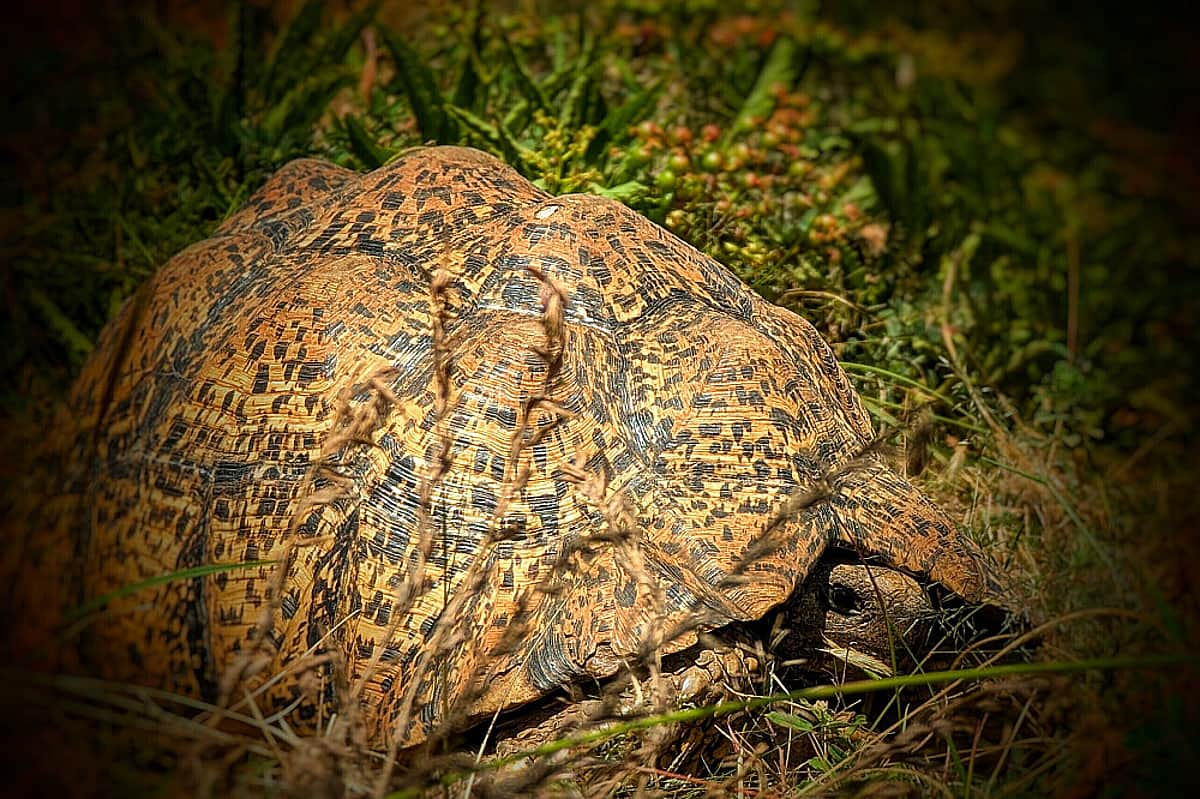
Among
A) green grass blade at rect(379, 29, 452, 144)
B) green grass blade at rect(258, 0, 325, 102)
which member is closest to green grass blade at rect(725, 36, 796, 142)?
green grass blade at rect(379, 29, 452, 144)

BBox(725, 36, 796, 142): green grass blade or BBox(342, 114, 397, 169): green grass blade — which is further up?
BBox(342, 114, 397, 169): green grass blade

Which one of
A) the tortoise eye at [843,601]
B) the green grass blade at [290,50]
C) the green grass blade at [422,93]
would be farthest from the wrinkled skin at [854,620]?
the green grass blade at [290,50]

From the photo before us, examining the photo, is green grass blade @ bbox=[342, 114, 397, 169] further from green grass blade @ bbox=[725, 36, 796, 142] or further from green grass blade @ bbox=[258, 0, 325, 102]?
green grass blade @ bbox=[725, 36, 796, 142]

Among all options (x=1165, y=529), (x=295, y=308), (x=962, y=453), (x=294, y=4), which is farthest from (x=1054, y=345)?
(x=294, y=4)

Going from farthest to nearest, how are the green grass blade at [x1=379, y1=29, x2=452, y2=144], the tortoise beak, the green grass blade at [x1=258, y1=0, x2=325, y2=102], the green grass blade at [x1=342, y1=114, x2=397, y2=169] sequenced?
1. the green grass blade at [x1=258, y1=0, x2=325, y2=102]
2. the green grass blade at [x1=379, y1=29, x2=452, y2=144]
3. the green grass blade at [x1=342, y1=114, x2=397, y2=169]
4. the tortoise beak

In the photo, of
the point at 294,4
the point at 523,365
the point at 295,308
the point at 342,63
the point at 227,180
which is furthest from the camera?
the point at 294,4

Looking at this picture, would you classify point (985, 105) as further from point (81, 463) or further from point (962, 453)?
point (81, 463)

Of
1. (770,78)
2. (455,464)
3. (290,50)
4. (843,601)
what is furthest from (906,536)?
(290,50)
